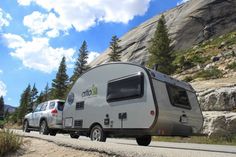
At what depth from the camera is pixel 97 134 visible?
13672 millimetres

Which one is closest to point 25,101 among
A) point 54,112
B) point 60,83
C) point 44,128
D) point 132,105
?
point 60,83

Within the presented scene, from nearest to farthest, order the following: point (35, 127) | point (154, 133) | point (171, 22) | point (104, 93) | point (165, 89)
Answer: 1. point (154, 133)
2. point (165, 89)
3. point (104, 93)
4. point (35, 127)
5. point (171, 22)

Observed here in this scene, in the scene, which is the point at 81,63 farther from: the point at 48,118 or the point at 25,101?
the point at 48,118

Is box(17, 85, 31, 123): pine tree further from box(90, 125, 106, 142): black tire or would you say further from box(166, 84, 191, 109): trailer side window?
box(166, 84, 191, 109): trailer side window

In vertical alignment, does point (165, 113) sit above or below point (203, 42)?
below

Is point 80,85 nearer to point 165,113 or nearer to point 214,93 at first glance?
point 165,113

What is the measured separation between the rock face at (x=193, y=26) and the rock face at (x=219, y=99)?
2047 inches

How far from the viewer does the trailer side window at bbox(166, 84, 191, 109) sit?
1275 centimetres

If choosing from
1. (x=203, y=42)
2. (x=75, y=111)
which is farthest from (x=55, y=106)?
(x=203, y=42)

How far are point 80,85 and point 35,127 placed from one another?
21.9 feet

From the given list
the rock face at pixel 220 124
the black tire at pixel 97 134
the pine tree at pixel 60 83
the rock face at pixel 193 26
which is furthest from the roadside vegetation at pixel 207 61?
the pine tree at pixel 60 83

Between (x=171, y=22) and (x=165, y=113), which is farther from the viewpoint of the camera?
(x=171, y=22)

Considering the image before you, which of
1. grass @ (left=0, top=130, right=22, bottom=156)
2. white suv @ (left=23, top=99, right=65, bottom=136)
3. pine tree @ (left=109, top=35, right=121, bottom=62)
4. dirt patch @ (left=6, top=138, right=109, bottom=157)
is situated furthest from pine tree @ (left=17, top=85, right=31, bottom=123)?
grass @ (left=0, top=130, right=22, bottom=156)

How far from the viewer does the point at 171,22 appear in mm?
87062
